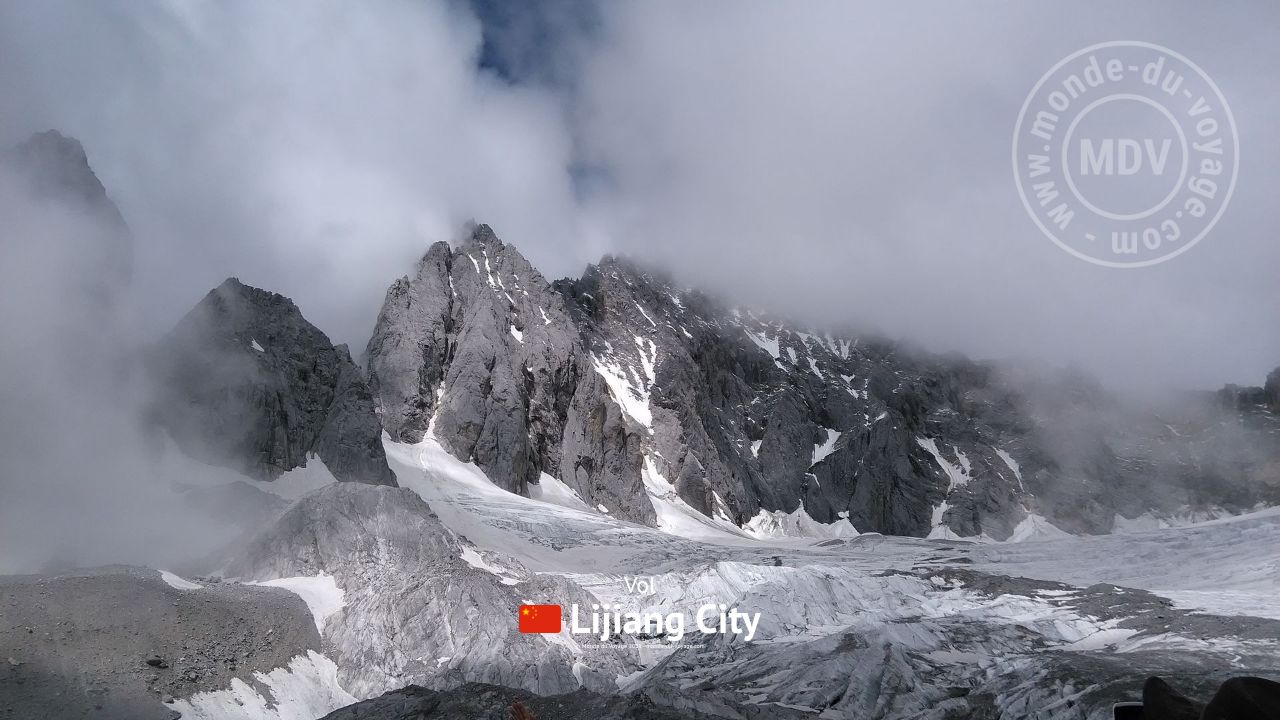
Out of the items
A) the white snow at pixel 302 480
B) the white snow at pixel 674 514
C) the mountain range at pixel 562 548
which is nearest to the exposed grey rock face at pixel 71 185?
the mountain range at pixel 562 548

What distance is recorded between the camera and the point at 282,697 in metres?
41.8

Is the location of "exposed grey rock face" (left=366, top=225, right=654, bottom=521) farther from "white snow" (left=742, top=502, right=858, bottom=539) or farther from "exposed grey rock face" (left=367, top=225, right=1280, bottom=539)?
"white snow" (left=742, top=502, right=858, bottom=539)

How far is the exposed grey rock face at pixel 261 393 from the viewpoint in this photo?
92438mm

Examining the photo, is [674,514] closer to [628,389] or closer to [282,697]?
[628,389]

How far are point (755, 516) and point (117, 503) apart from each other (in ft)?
419

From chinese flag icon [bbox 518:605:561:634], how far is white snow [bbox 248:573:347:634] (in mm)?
12855

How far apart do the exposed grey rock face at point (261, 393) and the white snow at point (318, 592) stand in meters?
42.2

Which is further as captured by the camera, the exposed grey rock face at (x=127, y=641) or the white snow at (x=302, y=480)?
the white snow at (x=302, y=480)

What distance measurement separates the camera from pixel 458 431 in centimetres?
12756

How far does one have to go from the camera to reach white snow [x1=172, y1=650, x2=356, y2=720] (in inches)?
1473

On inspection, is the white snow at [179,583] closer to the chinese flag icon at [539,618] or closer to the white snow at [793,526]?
the chinese flag icon at [539,618]

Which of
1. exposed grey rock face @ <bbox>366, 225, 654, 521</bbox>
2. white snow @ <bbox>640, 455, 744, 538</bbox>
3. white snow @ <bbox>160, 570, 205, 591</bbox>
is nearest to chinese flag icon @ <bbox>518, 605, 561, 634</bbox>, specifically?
white snow @ <bbox>160, 570, 205, 591</bbox>

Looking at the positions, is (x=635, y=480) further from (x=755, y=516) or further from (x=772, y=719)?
(x=772, y=719)

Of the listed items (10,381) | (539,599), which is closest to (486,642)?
(539,599)
